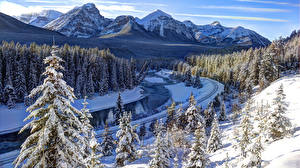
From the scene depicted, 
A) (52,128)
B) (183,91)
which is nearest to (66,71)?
(183,91)

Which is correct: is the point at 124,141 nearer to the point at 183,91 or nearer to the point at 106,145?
the point at 106,145

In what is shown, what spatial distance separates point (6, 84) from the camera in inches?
1812

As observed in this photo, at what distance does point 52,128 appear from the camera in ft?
25.5

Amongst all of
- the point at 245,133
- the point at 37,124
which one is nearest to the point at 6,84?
the point at 37,124

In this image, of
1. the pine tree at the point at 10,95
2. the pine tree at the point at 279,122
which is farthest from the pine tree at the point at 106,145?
the pine tree at the point at 10,95

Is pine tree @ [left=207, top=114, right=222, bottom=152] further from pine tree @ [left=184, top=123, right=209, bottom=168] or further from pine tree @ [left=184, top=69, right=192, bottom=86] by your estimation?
pine tree @ [left=184, top=69, right=192, bottom=86]

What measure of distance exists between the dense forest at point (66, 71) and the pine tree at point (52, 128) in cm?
3042

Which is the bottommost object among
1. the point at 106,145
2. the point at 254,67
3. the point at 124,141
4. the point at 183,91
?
the point at 183,91

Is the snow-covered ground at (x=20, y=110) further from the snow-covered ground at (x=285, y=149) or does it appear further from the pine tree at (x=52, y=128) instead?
the pine tree at (x=52, y=128)

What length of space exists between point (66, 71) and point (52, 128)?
55077mm

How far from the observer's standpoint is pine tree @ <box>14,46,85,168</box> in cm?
758

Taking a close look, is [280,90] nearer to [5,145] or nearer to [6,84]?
[5,145]

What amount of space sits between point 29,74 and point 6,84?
6151mm

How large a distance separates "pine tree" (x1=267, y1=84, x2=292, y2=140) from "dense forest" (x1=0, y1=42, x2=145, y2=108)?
1329 inches
